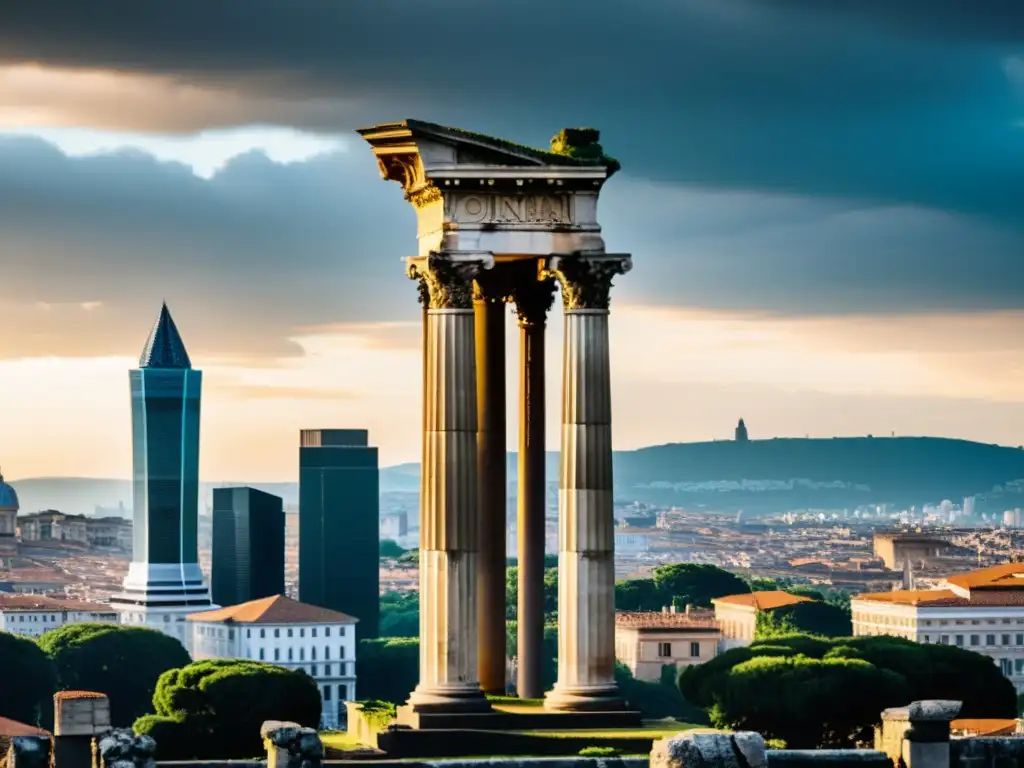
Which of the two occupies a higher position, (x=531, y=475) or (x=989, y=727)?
(x=531, y=475)

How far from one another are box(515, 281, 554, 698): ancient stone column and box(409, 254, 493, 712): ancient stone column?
3.82 m

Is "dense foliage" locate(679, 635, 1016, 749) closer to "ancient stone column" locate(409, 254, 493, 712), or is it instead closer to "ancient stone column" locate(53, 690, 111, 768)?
"ancient stone column" locate(409, 254, 493, 712)

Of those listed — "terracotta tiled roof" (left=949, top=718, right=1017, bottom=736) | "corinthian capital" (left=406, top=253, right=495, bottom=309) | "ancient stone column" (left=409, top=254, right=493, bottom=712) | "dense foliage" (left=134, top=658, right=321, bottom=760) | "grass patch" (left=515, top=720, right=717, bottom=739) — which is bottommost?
"terracotta tiled roof" (left=949, top=718, right=1017, bottom=736)

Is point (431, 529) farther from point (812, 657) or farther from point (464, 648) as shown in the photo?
point (812, 657)

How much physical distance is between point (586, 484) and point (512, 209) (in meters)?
5.39

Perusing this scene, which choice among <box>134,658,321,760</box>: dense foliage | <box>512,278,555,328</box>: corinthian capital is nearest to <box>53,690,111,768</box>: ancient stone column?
<box>512,278,555,328</box>: corinthian capital

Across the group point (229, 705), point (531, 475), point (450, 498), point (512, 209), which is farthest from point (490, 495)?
point (229, 705)

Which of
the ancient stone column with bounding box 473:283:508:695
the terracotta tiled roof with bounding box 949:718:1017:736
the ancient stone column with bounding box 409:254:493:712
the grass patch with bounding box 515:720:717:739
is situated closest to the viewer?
the grass patch with bounding box 515:720:717:739

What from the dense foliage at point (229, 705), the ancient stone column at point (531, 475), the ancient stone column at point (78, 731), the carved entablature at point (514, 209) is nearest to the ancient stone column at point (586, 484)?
the carved entablature at point (514, 209)

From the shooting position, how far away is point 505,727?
54844mm

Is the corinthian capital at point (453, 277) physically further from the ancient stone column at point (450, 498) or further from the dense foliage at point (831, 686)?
the dense foliage at point (831, 686)

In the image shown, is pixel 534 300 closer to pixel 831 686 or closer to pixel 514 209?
pixel 514 209

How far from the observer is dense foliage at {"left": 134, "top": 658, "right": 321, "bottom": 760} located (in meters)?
131

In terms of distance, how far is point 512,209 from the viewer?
5678cm
